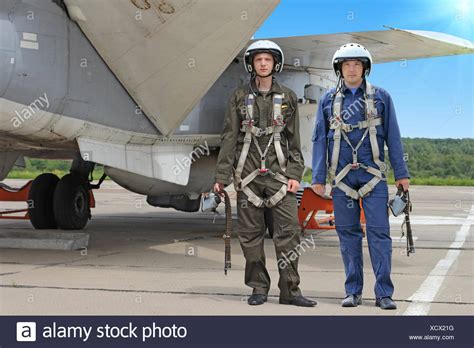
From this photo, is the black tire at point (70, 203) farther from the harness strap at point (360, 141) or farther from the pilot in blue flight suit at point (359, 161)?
the harness strap at point (360, 141)

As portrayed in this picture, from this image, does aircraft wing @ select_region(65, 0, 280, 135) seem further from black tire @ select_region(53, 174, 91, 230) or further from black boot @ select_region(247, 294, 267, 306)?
black boot @ select_region(247, 294, 267, 306)

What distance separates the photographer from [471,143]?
65.8 metres

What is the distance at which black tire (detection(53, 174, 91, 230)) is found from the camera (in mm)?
11445

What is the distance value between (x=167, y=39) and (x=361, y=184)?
3659mm

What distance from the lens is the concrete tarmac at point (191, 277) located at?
570 cm

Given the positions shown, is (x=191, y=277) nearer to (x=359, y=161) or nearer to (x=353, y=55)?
(x=359, y=161)

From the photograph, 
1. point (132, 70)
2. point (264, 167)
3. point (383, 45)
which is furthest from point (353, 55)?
point (383, 45)

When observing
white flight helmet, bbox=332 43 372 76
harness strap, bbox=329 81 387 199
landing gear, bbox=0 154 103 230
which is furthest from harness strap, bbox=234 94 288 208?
landing gear, bbox=0 154 103 230

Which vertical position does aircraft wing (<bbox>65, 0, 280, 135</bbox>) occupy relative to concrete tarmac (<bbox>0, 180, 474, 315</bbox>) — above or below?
above

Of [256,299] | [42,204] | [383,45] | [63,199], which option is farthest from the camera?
[42,204]

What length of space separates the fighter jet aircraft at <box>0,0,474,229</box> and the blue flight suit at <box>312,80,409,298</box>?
2539 millimetres

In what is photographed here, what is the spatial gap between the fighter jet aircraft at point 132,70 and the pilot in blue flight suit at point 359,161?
239 cm

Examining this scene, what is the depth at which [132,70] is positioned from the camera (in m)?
8.67

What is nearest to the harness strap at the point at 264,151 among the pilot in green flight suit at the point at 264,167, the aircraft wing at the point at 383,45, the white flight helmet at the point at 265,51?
the pilot in green flight suit at the point at 264,167
